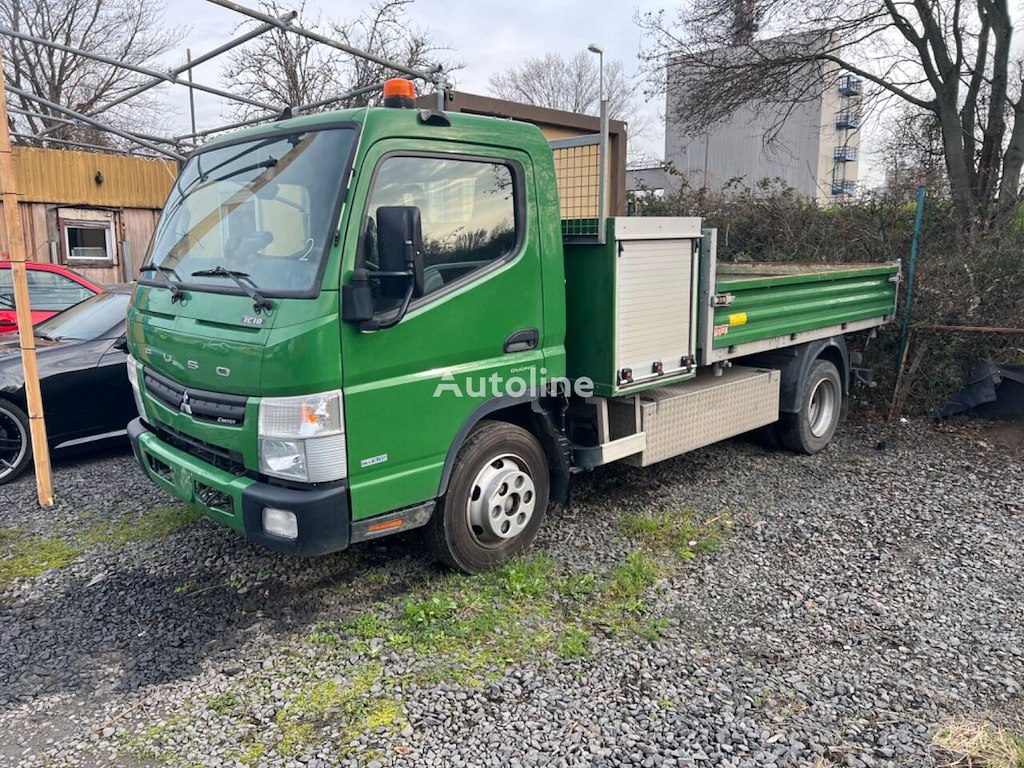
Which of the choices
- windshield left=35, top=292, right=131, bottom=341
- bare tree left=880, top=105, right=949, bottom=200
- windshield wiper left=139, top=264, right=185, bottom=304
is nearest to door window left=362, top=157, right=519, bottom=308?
windshield wiper left=139, top=264, right=185, bottom=304

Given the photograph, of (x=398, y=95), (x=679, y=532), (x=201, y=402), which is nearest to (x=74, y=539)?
(x=201, y=402)

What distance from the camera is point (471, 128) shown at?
395cm

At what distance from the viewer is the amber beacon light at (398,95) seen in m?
3.78

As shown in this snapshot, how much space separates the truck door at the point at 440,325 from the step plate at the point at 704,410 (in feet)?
3.89

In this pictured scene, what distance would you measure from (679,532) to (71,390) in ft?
15.6

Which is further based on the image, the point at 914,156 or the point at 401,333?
the point at 914,156

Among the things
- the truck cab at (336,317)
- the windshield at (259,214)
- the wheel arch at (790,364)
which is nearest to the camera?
the truck cab at (336,317)

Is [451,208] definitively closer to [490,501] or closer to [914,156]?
[490,501]

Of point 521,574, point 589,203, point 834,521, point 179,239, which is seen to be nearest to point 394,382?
point 521,574

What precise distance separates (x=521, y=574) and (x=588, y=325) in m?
1.52

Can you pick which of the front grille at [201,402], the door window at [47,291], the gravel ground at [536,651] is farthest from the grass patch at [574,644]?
the door window at [47,291]

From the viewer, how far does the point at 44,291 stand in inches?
326

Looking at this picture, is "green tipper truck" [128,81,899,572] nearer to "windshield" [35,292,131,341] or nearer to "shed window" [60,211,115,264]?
"windshield" [35,292,131,341]

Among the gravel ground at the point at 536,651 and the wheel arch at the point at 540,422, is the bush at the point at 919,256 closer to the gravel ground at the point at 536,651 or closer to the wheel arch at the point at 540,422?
the gravel ground at the point at 536,651
